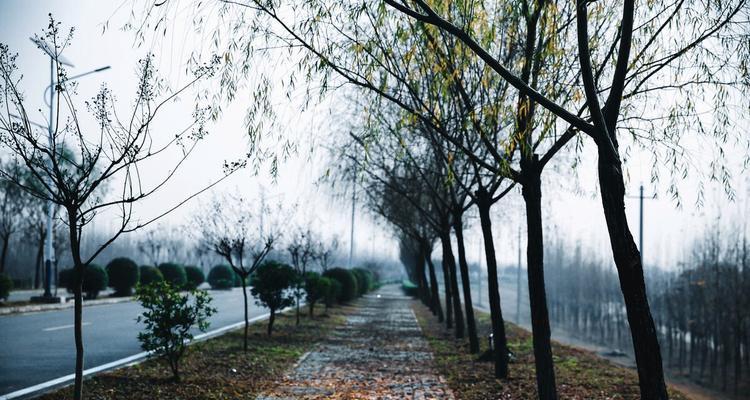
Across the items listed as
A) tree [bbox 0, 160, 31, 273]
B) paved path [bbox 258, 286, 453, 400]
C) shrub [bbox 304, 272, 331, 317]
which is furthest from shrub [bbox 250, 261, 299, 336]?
tree [bbox 0, 160, 31, 273]

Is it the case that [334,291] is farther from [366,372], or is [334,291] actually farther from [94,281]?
[366,372]

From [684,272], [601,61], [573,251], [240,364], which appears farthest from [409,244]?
[601,61]

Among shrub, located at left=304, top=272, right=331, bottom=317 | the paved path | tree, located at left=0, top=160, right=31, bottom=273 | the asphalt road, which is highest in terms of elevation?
tree, located at left=0, top=160, right=31, bottom=273

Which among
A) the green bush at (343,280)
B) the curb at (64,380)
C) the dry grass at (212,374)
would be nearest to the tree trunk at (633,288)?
the dry grass at (212,374)

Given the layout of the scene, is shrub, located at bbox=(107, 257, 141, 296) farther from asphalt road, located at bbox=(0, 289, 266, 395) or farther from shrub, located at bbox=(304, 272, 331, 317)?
shrub, located at bbox=(304, 272, 331, 317)

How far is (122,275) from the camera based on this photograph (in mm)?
30000

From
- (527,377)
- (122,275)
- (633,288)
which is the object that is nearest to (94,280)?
(122,275)

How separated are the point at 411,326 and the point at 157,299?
1451 centimetres

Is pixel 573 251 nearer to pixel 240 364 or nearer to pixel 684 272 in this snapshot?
pixel 684 272

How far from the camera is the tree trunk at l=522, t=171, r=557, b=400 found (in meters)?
7.59

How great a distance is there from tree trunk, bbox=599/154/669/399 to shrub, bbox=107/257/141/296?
1120 inches

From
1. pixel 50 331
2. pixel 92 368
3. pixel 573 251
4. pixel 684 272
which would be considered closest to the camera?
pixel 92 368

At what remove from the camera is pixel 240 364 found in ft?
35.6

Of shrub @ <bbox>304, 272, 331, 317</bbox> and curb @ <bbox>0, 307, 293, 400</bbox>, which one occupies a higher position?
shrub @ <bbox>304, 272, 331, 317</bbox>
